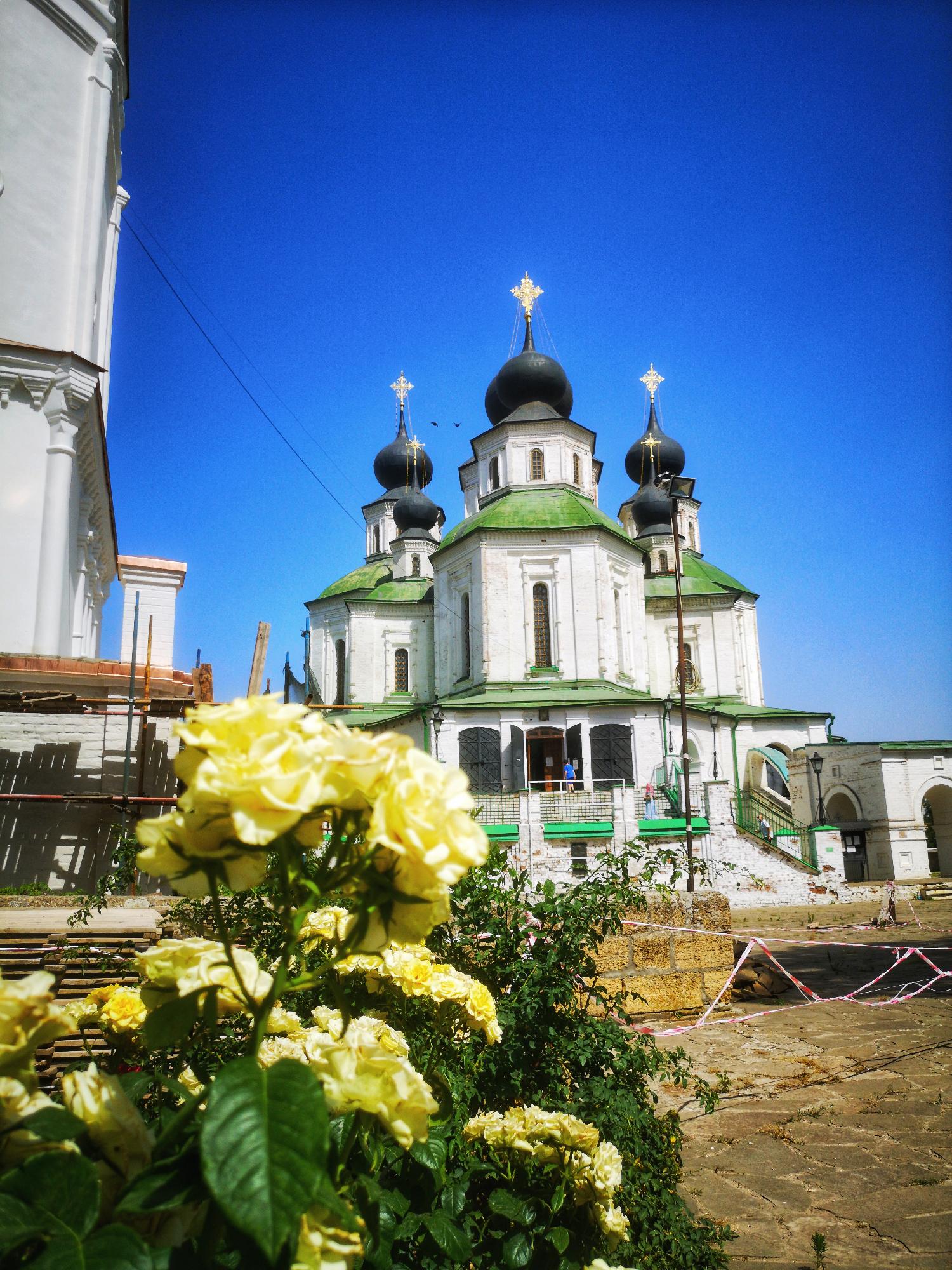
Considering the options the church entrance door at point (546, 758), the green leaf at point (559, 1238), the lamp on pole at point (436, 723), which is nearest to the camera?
the green leaf at point (559, 1238)

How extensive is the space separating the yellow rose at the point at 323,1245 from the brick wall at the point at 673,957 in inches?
264

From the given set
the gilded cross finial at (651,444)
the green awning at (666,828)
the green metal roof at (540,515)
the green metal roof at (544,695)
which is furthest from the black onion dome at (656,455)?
the green awning at (666,828)

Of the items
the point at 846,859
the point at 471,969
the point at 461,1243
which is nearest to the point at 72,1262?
the point at 461,1243

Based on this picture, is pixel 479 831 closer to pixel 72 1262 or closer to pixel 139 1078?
pixel 72 1262

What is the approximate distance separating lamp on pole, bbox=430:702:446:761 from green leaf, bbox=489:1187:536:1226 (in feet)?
71.3

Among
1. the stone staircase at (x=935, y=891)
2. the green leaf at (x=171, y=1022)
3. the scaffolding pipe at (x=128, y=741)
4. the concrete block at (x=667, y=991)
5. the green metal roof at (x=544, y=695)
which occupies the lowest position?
the stone staircase at (x=935, y=891)

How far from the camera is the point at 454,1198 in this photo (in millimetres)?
2123

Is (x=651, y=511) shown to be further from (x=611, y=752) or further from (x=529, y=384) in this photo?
(x=611, y=752)

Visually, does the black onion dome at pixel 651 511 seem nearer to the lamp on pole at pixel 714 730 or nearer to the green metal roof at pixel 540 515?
the green metal roof at pixel 540 515

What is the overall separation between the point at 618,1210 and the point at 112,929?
4847 millimetres

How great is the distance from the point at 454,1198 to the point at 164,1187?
130cm

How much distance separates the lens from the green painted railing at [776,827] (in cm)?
2295

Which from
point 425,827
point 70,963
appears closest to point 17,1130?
point 425,827

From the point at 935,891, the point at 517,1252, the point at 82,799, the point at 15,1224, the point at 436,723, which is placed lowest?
the point at 935,891
